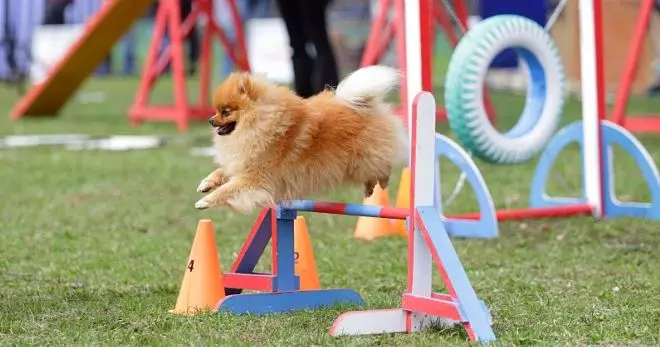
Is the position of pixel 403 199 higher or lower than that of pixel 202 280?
lower

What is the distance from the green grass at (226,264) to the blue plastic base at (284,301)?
87 millimetres

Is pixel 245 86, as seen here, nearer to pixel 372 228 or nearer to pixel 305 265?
Answer: pixel 305 265

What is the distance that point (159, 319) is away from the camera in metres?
3.74

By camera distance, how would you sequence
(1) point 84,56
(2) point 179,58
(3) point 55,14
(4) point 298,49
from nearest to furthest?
(4) point 298,49 < (2) point 179,58 < (1) point 84,56 < (3) point 55,14

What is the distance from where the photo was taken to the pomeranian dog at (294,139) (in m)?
3.62

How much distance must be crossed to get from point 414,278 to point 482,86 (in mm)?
2229

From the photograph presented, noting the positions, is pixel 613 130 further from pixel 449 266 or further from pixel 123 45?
pixel 123 45

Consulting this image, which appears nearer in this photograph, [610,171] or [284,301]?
[284,301]

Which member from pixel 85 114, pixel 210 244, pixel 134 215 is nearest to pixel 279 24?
pixel 85 114

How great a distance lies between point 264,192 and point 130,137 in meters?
7.66

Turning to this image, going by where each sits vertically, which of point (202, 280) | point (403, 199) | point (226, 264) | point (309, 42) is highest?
point (309, 42)

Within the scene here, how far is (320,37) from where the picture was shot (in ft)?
31.9

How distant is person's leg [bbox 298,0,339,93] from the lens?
378 inches

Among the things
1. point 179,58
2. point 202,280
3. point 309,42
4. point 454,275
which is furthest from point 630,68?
point 454,275
